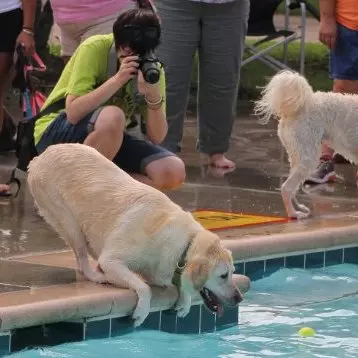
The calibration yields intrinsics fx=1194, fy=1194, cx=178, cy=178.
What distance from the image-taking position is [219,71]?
840 cm

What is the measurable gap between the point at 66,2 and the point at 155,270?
3280mm

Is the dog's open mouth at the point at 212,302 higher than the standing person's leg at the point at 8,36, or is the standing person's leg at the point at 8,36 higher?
the standing person's leg at the point at 8,36

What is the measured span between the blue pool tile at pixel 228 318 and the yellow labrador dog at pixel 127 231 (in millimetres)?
328

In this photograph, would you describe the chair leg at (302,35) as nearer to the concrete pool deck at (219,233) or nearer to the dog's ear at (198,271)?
the concrete pool deck at (219,233)

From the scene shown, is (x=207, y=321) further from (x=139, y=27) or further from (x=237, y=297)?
(x=139, y=27)

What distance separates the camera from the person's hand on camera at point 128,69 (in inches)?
233

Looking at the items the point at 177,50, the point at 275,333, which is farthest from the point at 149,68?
the point at 177,50

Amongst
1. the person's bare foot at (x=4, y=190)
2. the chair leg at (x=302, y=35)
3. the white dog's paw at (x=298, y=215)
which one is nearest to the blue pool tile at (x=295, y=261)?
the white dog's paw at (x=298, y=215)

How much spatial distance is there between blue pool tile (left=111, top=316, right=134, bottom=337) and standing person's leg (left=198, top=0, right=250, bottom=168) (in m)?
3.59

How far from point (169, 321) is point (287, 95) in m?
2.39

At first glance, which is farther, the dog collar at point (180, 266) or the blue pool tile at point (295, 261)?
the blue pool tile at point (295, 261)

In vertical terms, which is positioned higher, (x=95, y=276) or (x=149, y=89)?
(x=149, y=89)

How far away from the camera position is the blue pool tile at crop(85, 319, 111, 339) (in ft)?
15.8

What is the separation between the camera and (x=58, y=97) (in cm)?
649
